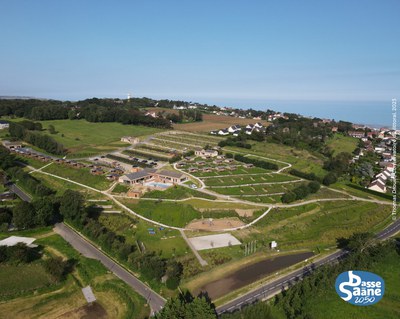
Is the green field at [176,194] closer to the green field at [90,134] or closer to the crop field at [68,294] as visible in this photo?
the crop field at [68,294]

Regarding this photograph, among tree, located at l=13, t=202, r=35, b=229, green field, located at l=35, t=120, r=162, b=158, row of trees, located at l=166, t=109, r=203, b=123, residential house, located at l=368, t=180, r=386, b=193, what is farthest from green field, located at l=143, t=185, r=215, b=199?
row of trees, located at l=166, t=109, r=203, b=123

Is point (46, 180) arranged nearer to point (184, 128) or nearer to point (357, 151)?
point (184, 128)

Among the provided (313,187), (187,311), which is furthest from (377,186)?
(187,311)

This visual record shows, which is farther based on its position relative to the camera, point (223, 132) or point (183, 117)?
point (183, 117)

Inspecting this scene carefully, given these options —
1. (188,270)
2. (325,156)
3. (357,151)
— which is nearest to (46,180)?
(188,270)

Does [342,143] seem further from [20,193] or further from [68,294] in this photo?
[68,294]
